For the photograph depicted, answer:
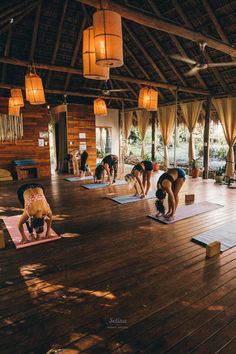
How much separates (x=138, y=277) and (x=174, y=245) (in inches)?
35.5

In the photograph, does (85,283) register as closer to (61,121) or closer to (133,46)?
(133,46)


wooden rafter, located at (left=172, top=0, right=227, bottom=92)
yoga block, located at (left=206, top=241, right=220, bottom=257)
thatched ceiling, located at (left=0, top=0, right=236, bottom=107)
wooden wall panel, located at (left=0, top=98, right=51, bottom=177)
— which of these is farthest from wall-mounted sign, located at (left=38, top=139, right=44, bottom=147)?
yoga block, located at (left=206, top=241, right=220, bottom=257)

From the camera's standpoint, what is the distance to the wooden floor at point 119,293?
5.45 ft

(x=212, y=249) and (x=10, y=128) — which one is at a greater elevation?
(x=10, y=128)

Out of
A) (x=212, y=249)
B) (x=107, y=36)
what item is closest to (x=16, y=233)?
(x=212, y=249)

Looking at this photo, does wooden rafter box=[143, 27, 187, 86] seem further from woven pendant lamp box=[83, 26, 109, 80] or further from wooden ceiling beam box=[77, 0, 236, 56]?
woven pendant lamp box=[83, 26, 109, 80]

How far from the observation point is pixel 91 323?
1813 mm

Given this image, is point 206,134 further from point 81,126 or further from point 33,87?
point 33,87

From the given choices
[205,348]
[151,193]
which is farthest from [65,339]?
[151,193]

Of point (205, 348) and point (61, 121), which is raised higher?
point (61, 121)

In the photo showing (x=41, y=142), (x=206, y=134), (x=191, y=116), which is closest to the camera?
(x=206, y=134)

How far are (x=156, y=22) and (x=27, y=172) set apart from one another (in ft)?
22.7

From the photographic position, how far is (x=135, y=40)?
285 inches

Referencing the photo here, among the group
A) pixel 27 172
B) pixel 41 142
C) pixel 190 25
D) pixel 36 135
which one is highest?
pixel 190 25
